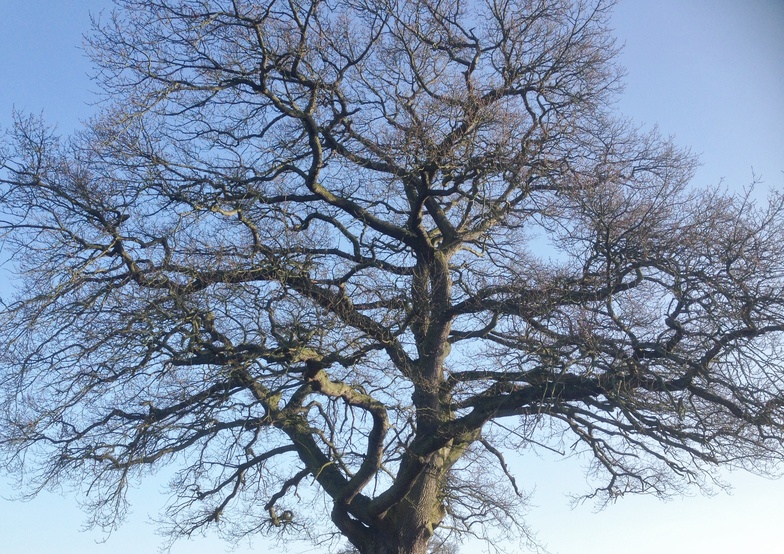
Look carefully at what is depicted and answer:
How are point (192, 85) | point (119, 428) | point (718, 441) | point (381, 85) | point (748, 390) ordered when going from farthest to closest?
point (381, 85)
point (192, 85)
point (119, 428)
point (718, 441)
point (748, 390)

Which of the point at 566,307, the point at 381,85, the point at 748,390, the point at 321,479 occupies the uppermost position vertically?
the point at 381,85

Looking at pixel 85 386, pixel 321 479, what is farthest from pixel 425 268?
pixel 85 386

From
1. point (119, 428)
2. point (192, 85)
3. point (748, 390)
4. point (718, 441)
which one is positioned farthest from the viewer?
point (192, 85)

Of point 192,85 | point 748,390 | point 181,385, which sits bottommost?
point 748,390

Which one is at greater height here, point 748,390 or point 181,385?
point 181,385

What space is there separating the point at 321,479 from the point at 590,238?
195 inches

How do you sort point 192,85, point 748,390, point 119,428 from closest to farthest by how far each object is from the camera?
point 748,390 < point 119,428 < point 192,85

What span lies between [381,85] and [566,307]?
4.42 metres

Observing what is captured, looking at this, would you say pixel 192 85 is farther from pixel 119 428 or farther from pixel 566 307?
pixel 566 307

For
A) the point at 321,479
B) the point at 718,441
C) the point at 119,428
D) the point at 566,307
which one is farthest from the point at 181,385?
the point at 718,441

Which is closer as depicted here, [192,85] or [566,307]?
[566,307]

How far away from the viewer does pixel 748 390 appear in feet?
26.1

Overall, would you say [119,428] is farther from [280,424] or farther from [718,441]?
[718,441]

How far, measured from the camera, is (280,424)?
1039cm
